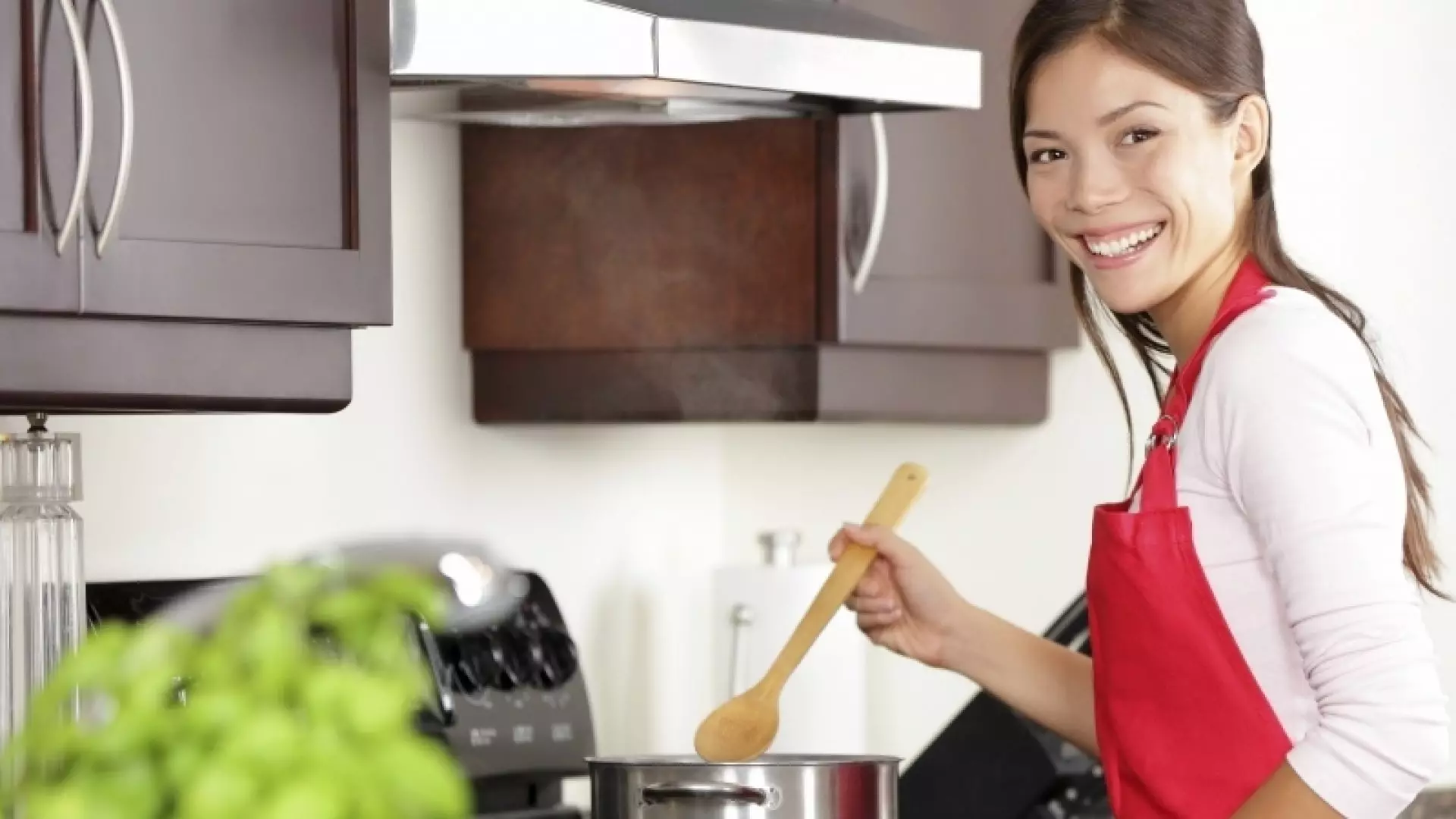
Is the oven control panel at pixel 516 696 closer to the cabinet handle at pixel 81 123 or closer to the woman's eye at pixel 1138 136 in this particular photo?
the cabinet handle at pixel 81 123

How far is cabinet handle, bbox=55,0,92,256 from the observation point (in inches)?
55.3

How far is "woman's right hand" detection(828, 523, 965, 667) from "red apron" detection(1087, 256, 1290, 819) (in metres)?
0.28

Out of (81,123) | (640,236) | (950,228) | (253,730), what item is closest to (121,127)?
(81,123)

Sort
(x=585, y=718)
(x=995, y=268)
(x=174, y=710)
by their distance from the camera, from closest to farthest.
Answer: (x=174, y=710) < (x=585, y=718) < (x=995, y=268)

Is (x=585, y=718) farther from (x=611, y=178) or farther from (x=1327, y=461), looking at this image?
(x=1327, y=461)

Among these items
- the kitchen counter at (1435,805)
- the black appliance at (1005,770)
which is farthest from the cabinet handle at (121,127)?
the kitchen counter at (1435,805)

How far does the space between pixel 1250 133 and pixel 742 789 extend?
621 millimetres

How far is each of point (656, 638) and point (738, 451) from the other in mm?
281

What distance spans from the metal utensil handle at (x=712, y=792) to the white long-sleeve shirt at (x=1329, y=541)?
0.39 metres

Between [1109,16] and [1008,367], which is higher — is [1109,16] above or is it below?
above

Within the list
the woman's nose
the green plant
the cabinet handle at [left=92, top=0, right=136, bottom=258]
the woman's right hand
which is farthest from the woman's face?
the green plant

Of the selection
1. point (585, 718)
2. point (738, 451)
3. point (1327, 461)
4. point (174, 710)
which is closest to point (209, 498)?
point (585, 718)

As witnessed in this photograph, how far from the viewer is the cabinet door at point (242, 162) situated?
1456mm

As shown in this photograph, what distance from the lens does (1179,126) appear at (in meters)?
1.52
